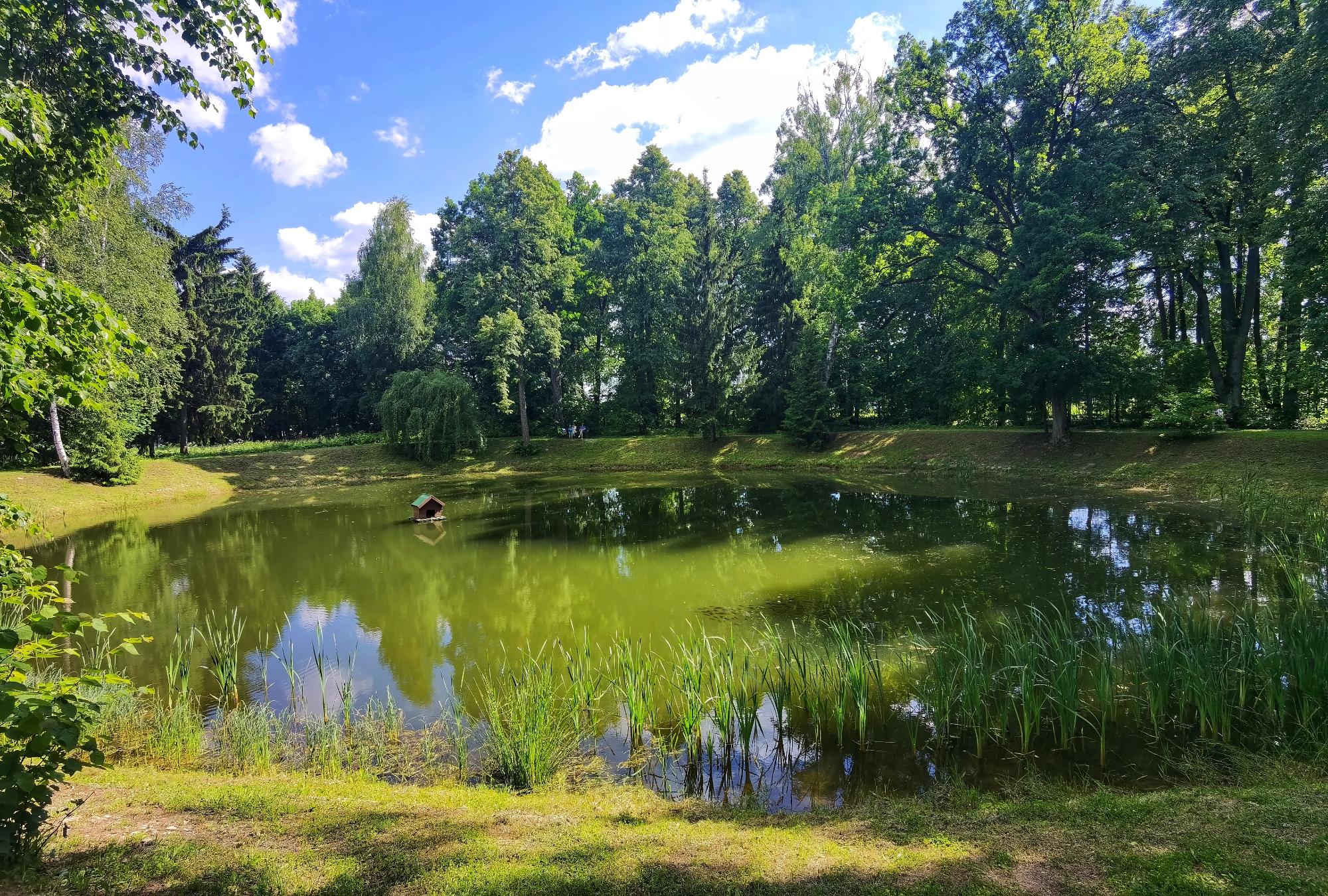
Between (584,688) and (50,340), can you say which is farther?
(584,688)

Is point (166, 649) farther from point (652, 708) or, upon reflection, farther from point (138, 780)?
point (652, 708)

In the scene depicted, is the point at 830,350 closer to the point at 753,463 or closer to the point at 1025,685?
the point at 753,463

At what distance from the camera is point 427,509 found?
1792 cm

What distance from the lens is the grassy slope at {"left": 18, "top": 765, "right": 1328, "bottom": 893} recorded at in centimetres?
286

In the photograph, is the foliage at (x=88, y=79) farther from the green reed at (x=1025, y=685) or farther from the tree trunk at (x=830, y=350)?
the tree trunk at (x=830, y=350)

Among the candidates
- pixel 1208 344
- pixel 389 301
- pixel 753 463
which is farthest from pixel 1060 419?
pixel 389 301

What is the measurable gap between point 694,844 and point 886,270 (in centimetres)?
2585

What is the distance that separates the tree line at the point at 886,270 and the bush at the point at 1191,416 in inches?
3.3

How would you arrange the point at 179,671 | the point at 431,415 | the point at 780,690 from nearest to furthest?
the point at 780,690 < the point at 179,671 < the point at 431,415

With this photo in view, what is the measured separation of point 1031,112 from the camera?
22125mm

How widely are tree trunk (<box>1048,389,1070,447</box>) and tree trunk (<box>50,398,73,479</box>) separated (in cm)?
3544

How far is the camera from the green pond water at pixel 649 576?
7590 millimetres

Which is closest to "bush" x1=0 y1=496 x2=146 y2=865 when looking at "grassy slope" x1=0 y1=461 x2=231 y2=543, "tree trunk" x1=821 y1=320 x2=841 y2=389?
"grassy slope" x1=0 y1=461 x2=231 y2=543

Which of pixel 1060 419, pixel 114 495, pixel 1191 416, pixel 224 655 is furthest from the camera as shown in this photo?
pixel 114 495
